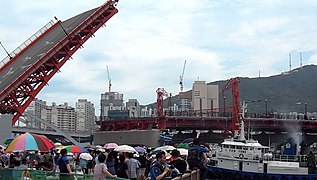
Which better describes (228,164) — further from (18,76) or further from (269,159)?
(18,76)

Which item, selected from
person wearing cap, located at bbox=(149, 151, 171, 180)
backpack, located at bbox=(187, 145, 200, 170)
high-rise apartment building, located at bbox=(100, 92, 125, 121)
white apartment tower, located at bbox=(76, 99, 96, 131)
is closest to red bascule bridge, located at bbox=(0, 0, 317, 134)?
backpack, located at bbox=(187, 145, 200, 170)

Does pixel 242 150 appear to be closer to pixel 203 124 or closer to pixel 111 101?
pixel 203 124

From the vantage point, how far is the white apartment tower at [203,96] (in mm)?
156875

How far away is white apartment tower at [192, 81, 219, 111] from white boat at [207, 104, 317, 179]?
393ft

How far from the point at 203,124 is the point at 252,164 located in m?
49.4

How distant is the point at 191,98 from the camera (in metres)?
164

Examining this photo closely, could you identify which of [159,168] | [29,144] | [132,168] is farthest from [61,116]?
[159,168]

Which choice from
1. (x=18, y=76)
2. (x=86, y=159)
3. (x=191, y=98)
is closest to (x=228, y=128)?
(x=18, y=76)

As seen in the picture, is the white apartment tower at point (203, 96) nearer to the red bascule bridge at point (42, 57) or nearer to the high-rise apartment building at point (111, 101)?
the high-rise apartment building at point (111, 101)

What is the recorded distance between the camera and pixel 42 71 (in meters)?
51.4

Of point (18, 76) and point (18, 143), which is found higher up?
point (18, 76)

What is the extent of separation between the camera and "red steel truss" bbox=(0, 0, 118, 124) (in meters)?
49.8

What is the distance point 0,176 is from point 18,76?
37581 millimetres

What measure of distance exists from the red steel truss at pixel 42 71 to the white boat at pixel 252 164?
2237 centimetres
